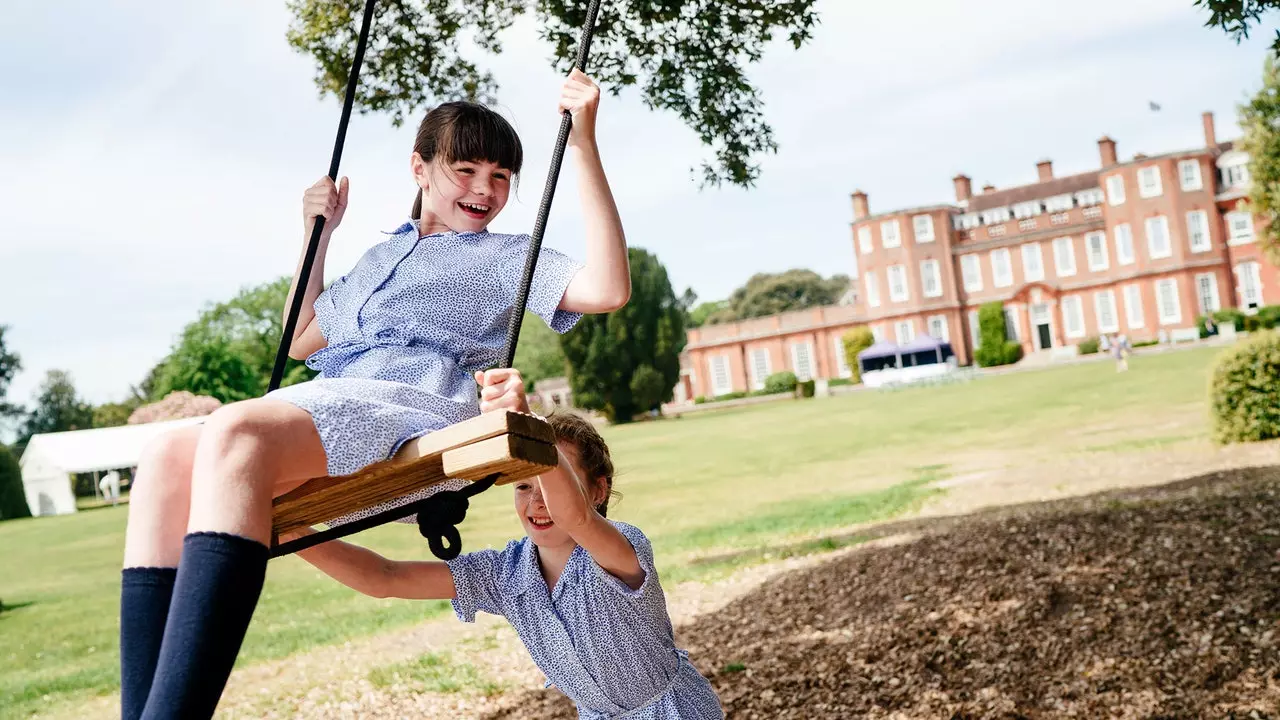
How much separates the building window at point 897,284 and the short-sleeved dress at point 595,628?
56046mm

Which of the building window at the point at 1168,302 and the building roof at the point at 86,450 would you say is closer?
the building roof at the point at 86,450

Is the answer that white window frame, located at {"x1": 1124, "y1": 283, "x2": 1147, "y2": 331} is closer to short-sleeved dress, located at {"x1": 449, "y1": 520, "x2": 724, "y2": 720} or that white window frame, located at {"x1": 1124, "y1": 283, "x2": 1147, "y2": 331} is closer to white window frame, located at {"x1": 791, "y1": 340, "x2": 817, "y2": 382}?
white window frame, located at {"x1": 791, "y1": 340, "x2": 817, "y2": 382}

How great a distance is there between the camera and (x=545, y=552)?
2.95m

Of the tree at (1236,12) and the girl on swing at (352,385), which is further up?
the tree at (1236,12)

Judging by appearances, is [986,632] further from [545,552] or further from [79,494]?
[79,494]

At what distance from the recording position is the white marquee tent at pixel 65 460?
132 ft

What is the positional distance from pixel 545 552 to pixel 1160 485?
965cm

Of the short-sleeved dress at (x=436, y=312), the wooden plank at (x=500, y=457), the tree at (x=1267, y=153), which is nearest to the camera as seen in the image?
the wooden plank at (x=500, y=457)

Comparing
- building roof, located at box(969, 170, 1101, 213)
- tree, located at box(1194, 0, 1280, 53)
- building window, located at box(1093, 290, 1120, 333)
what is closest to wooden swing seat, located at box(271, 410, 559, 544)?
tree, located at box(1194, 0, 1280, 53)

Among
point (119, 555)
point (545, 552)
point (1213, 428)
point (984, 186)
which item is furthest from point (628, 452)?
point (984, 186)

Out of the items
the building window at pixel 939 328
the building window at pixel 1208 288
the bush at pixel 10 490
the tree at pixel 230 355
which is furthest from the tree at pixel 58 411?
the building window at pixel 1208 288

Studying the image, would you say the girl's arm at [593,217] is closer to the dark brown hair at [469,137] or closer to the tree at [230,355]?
the dark brown hair at [469,137]

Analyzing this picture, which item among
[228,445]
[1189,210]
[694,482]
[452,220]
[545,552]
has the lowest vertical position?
[694,482]

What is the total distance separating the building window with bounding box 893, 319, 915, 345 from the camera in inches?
2251
